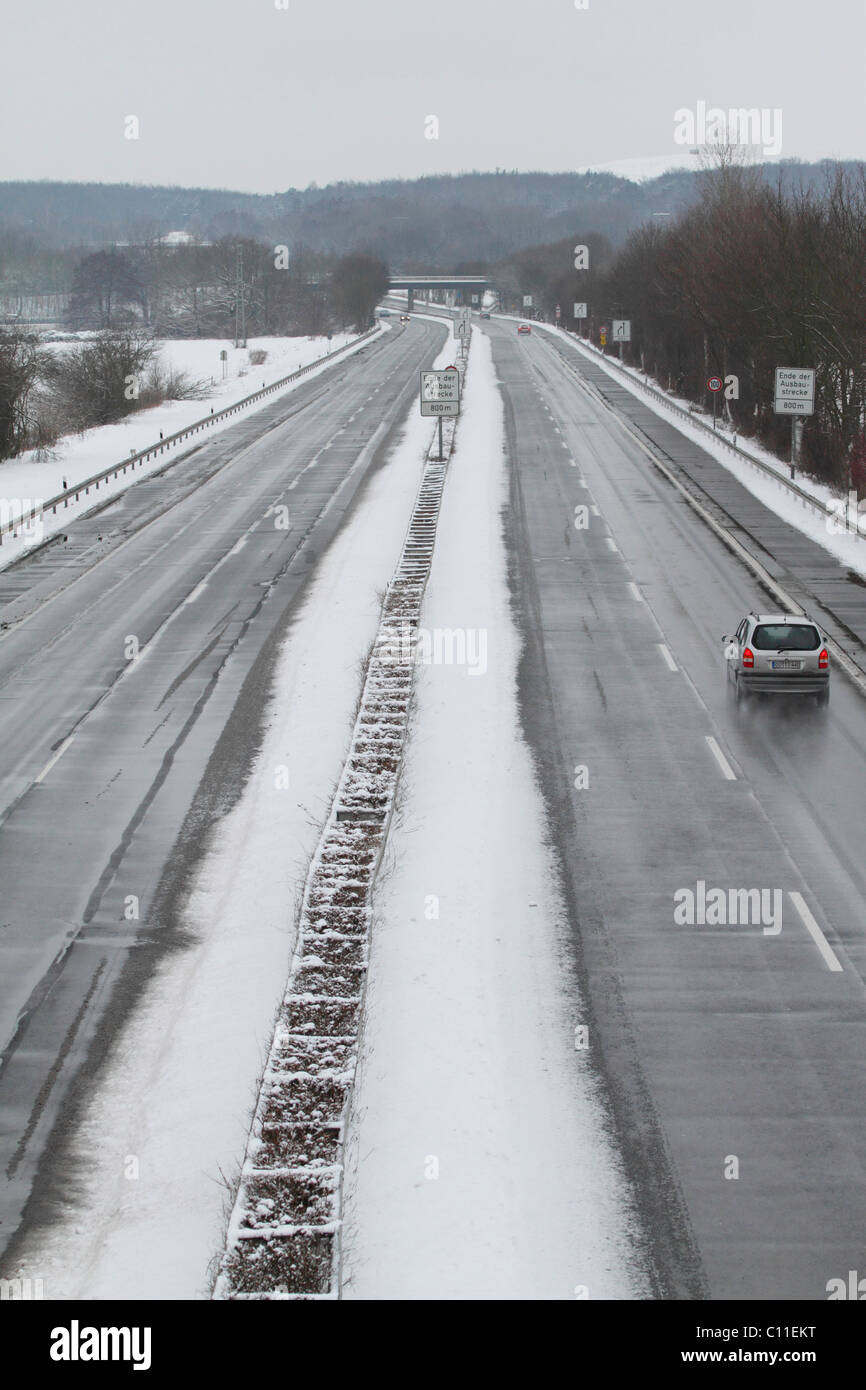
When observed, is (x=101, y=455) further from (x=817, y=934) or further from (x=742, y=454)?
(x=817, y=934)

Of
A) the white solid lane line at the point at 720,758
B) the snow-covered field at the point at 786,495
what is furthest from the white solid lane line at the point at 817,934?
the snow-covered field at the point at 786,495

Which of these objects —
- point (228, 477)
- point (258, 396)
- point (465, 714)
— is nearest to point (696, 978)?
point (465, 714)

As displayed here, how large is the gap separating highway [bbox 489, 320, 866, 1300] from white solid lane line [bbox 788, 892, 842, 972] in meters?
0.03

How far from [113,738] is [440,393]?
30.0 meters

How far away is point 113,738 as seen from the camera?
23516mm

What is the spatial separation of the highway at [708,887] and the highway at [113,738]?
4.93m

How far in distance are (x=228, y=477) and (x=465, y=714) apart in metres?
31.0

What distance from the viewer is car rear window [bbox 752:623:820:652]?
24.3m

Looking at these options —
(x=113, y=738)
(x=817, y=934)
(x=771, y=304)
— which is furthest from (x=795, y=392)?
(x=817, y=934)

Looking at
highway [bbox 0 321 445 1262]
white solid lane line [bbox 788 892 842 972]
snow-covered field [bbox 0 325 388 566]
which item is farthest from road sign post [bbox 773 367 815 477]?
white solid lane line [bbox 788 892 842 972]

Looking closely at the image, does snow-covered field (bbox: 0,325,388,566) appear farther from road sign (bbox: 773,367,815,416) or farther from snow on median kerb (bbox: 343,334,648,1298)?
snow on median kerb (bbox: 343,334,648,1298)

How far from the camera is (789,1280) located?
33.9 ft
